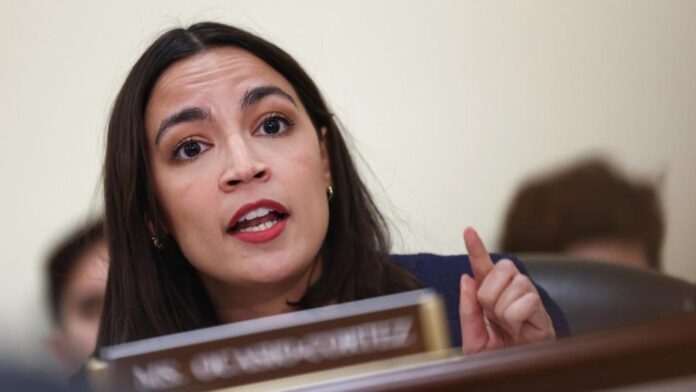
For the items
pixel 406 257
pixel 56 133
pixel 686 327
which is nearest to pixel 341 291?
pixel 406 257

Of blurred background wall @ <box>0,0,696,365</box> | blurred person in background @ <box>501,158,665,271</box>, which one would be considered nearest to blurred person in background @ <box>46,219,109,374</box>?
blurred background wall @ <box>0,0,696,365</box>

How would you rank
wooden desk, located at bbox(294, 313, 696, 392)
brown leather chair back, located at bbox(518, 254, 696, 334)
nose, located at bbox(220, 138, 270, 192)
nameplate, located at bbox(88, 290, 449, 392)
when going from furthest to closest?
brown leather chair back, located at bbox(518, 254, 696, 334)
nose, located at bbox(220, 138, 270, 192)
nameplate, located at bbox(88, 290, 449, 392)
wooden desk, located at bbox(294, 313, 696, 392)

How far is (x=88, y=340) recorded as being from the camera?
3.22 feet

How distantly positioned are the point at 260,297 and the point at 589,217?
35cm

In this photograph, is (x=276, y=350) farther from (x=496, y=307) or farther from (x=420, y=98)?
(x=420, y=98)

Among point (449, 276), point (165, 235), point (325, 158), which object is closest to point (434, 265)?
point (449, 276)

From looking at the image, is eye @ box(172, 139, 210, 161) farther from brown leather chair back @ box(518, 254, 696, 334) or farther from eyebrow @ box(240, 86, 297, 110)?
brown leather chair back @ box(518, 254, 696, 334)

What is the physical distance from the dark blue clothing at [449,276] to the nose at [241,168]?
163 mm

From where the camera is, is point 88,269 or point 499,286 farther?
point 88,269

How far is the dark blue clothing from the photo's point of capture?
97cm

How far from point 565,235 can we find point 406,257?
0.59 feet

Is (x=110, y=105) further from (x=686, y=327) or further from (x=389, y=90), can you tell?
(x=686, y=327)

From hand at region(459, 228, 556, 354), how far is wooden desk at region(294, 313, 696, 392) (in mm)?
203

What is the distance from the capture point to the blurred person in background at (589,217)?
1.08m
